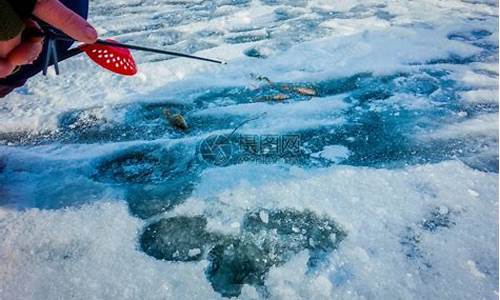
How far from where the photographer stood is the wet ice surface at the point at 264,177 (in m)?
1.13

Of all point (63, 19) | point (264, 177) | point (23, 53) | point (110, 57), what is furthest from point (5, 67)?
point (264, 177)

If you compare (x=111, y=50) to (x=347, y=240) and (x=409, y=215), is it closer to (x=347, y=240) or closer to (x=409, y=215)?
(x=347, y=240)

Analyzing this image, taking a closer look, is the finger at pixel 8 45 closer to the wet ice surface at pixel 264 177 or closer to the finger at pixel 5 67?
the finger at pixel 5 67

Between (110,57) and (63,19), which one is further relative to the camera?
(110,57)

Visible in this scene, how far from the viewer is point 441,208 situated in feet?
4.35

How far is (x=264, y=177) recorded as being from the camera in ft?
4.89

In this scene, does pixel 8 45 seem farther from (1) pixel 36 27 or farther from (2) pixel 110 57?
(2) pixel 110 57

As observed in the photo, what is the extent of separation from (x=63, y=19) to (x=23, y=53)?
0.16m
